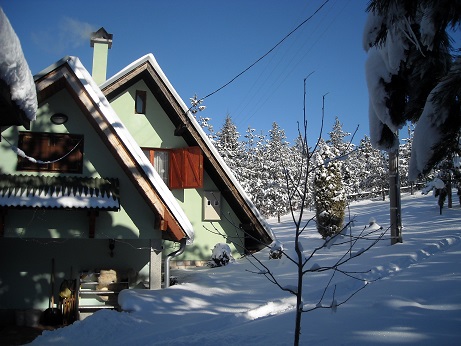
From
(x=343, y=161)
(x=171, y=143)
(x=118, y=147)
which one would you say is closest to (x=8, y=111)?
(x=118, y=147)

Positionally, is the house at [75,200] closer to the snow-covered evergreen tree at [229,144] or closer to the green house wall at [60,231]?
the green house wall at [60,231]

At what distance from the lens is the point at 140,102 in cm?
1480

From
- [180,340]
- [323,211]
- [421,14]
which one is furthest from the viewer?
[323,211]

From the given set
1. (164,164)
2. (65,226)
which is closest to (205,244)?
(164,164)

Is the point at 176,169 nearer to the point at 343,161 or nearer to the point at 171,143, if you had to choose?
the point at 171,143

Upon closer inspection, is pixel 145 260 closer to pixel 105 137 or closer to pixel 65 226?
pixel 65 226

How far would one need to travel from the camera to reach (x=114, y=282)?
388 inches

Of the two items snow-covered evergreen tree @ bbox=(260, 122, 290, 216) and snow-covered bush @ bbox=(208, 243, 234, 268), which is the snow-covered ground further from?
snow-covered evergreen tree @ bbox=(260, 122, 290, 216)

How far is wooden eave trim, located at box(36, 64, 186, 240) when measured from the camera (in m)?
8.88

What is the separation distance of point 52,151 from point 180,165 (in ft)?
17.9

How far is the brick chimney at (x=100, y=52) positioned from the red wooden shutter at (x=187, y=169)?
4975mm

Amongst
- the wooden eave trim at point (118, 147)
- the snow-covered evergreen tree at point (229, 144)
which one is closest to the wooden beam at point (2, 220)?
the wooden eave trim at point (118, 147)

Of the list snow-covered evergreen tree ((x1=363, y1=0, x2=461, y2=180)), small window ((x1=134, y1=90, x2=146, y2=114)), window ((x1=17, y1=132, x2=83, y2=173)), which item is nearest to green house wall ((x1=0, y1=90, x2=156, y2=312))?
window ((x1=17, y1=132, x2=83, y2=173))

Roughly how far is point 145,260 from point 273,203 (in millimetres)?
34756
